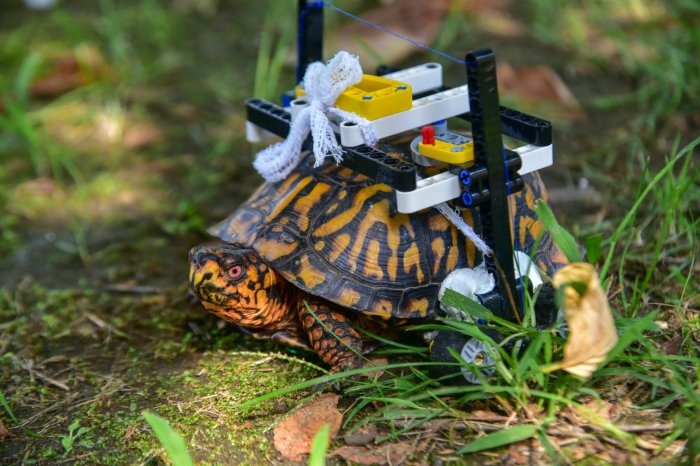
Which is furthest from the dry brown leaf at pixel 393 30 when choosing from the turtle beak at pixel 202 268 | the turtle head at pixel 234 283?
the turtle beak at pixel 202 268

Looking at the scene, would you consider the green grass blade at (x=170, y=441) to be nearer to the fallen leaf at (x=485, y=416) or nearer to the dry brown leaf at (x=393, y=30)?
the fallen leaf at (x=485, y=416)

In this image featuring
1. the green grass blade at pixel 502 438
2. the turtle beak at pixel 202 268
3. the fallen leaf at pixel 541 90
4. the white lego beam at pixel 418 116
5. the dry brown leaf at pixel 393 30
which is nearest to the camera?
the green grass blade at pixel 502 438

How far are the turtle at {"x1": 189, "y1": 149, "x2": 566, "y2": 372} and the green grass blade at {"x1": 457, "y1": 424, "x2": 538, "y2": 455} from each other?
1.43 feet

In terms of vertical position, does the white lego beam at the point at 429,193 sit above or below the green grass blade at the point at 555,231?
above

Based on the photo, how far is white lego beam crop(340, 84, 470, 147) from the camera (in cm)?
192

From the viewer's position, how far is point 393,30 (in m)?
4.18

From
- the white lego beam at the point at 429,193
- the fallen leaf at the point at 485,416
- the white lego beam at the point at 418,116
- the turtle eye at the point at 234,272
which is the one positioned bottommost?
the fallen leaf at the point at 485,416

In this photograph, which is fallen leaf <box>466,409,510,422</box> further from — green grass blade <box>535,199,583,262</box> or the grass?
green grass blade <box>535,199,583,262</box>

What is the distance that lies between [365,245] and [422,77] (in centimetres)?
60

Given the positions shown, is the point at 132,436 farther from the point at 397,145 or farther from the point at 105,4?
the point at 105,4

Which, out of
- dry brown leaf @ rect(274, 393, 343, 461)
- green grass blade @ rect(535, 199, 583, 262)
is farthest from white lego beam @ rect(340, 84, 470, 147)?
dry brown leaf @ rect(274, 393, 343, 461)

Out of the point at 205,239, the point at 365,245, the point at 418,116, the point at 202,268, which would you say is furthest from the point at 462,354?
the point at 205,239

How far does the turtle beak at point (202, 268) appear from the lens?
6.72 ft

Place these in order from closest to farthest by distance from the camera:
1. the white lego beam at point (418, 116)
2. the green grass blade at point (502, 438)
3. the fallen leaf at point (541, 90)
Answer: the green grass blade at point (502, 438), the white lego beam at point (418, 116), the fallen leaf at point (541, 90)
